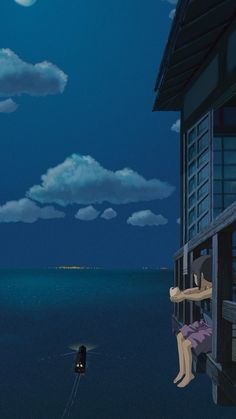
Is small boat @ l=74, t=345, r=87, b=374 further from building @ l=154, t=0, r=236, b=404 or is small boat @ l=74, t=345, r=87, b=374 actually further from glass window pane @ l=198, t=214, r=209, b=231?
glass window pane @ l=198, t=214, r=209, b=231

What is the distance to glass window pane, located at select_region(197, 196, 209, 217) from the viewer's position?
40.2ft

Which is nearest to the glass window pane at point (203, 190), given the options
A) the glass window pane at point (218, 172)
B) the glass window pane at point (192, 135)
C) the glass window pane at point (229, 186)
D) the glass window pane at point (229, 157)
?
the glass window pane at point (229, 186)

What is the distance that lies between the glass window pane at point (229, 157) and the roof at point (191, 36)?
2.19 metres

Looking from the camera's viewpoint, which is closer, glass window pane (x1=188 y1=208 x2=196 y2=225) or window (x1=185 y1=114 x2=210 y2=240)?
window (x1=185 y1=114 x2=210 y2=240)

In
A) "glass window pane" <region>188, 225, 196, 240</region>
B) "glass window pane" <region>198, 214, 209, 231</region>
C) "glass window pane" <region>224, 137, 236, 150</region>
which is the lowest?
"glass window pane" <region>188, 225, 196, 240</region>

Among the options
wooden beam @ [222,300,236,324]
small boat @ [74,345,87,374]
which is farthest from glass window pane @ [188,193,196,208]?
wooden beam @ [222,300,236,324]

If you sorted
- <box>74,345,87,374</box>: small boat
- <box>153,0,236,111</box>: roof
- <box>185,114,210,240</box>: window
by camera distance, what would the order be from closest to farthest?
<box>153,0,236,111</box>: roof
<box>185,114,210,240</box>: window
<box>74,345,87,374</box>: small boat

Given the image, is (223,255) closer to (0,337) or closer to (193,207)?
(193,207)

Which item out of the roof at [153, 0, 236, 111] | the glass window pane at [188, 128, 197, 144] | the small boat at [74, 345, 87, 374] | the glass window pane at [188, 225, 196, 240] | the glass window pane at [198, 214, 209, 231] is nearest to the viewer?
the roof at [153, 0, 236, 111]

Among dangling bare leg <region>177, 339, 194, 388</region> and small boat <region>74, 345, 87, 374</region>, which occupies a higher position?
dangling bare leg <region>177, 339, 194, 388</region>

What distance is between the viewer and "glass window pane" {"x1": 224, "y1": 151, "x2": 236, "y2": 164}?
1391 centimetres

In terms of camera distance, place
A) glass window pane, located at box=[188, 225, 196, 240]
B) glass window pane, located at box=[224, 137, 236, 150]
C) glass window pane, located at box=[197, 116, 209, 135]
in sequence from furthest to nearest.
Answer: glass window pane, located at box=[224, 137, 236, 150], glass window pane, located at box=[188, 225, 196, 240], glass window pane, located at box=[197, 116, 209, 135]

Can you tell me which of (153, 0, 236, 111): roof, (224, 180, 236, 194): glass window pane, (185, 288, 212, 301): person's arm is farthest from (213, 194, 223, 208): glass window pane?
(185, 288, 212, 301): person's arm

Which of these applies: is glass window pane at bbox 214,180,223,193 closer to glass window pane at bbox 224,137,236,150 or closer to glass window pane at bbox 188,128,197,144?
glass window pane at bbox 224,137,236,150
